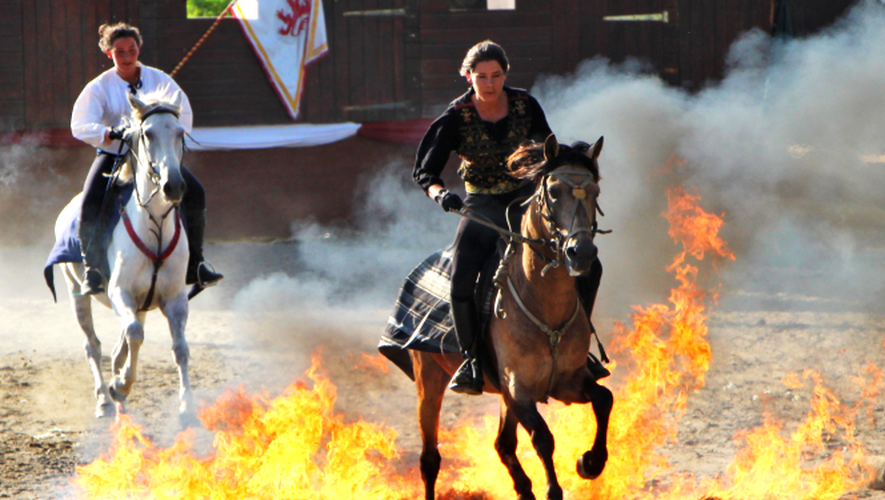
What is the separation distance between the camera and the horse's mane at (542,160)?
159 inches

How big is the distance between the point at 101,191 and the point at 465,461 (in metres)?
3.27

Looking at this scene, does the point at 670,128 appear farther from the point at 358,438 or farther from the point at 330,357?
the point at 358,438

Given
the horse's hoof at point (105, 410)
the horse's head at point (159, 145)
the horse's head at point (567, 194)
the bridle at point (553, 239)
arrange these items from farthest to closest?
the horse's hoof at point (105, 410) < the horse's head at point (159, 145) < the bridle at point (553, 239) < the horse's head at point (567, 194)

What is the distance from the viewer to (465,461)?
5949 millimetres

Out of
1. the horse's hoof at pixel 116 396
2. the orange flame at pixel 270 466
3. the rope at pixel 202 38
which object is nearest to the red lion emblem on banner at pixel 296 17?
the rope at pixel 202 38

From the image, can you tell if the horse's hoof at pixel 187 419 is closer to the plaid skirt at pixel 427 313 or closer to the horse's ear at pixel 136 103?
the plaid skirt at pixel 427 313

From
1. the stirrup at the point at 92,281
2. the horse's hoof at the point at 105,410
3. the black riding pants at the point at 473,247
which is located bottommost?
the horse's hoof at the point at 105,410

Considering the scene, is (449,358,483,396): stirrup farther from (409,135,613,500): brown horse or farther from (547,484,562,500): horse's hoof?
(547,484,562,500): horse's hoof

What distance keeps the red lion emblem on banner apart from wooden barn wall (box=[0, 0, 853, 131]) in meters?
0.35

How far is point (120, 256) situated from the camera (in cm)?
621

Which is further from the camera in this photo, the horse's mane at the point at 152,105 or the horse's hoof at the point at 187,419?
the horse's hoof at the point at 187,419

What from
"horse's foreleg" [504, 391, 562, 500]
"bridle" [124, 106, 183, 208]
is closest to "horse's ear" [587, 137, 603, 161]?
"horse's foreleg" [504, 391, 562, 500]

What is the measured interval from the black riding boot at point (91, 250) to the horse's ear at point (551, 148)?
3.80 metres

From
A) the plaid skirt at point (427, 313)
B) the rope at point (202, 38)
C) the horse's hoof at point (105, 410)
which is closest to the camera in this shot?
the plaid skirt at point (427, 313)
